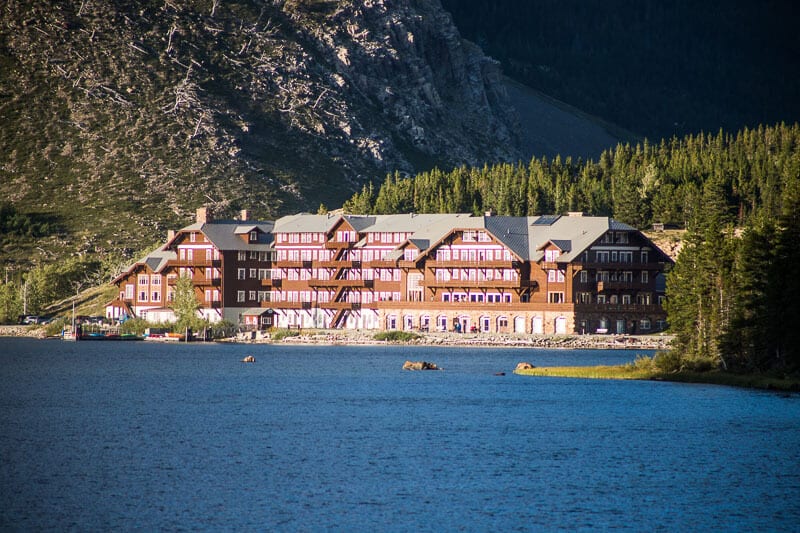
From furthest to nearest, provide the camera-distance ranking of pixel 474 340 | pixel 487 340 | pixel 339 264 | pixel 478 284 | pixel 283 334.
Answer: pixel 339 264 < pixel 283 334 < pixel 478 284 < pixel 474 340 < pixel 487 340

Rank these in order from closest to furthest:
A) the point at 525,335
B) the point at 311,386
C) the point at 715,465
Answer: the point at 715,465, the point at 311,386, the point at 525,335

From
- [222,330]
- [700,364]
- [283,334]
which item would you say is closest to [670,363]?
[700,364]

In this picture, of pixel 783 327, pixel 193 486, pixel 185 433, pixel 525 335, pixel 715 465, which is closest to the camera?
pixel 193 486

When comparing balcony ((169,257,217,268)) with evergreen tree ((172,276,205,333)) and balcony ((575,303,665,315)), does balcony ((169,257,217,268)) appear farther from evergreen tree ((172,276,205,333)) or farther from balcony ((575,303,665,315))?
balcony ((575,303,665,315))

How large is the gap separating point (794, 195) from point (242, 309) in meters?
94.8

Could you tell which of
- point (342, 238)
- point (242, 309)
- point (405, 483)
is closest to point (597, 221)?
point (342, 238)

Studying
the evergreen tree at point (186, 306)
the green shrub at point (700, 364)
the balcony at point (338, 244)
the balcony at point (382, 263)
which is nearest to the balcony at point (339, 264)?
the balcony at point (338, 244)

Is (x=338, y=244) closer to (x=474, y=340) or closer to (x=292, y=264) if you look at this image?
(x=292, y=264)

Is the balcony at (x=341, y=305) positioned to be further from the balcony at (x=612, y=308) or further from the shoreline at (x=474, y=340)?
the balcony at (x=612, y=308)

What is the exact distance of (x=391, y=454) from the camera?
217 ft

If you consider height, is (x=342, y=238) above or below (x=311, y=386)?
above

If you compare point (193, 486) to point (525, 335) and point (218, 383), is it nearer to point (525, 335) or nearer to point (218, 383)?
point (218, 383)

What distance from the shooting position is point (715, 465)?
208 feet

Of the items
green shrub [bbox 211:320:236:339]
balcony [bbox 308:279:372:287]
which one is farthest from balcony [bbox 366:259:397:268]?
green shrub [bbox 211:320:236:339]
